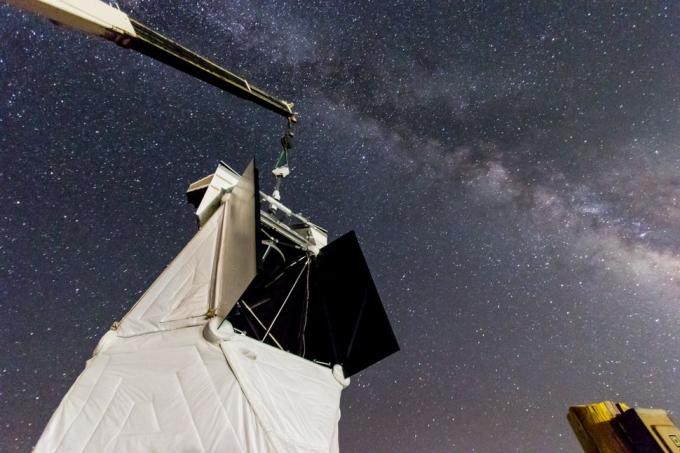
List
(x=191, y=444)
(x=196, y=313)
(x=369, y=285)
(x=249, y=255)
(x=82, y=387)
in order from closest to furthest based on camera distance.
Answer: (x=191, y=444) < (x=82, y=387) < (x=249, y=255) < (x=196, y=313) < (x=369, y=285)

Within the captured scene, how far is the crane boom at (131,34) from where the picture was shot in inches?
113

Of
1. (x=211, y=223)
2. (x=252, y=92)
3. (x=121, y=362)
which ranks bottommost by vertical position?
(x=121, y=362)

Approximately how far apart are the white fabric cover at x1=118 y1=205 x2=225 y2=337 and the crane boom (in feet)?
8.13

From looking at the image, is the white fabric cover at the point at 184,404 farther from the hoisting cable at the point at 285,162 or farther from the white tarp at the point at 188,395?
the hoisting cable at the point at 285,162

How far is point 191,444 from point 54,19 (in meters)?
3.63

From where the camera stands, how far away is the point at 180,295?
4.84m

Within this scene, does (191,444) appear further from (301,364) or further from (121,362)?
(301,364)

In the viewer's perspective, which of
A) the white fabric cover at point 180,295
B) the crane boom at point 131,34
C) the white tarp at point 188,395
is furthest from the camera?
the white fabric cover at point 180,295

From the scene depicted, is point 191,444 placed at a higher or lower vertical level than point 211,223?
lower

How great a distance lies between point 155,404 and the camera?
321 cm

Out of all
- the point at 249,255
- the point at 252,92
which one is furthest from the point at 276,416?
the point at 252,92

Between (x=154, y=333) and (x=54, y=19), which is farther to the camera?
(x=154, y=333)

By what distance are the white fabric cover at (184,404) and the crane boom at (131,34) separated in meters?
3.06

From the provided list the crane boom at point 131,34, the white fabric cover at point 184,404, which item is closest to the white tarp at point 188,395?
the white fabric cover at point 184,404
